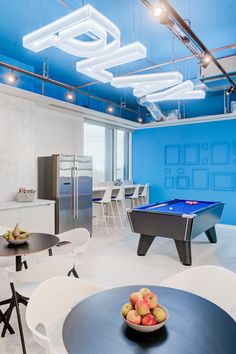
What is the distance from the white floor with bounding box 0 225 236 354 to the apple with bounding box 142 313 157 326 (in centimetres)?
147

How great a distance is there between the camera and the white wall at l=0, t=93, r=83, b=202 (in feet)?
17.9

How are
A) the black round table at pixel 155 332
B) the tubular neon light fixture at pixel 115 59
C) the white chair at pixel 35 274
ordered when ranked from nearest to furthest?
the black round table at pixel 155 332 < the white chair at pixel 35 274 < the tubular neon light fixture at pixel 115 59

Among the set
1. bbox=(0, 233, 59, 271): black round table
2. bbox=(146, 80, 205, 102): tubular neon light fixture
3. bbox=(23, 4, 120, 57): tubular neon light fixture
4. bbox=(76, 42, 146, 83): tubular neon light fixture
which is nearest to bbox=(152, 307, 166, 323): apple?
bbox=(0, 233, 59, 271): black round table

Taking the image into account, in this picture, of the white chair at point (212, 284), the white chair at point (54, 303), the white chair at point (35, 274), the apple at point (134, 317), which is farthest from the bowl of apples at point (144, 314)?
the white chair at point (35, 274)

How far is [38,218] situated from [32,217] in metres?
0.14

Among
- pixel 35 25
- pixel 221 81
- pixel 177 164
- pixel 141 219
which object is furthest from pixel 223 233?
pixel 35 25

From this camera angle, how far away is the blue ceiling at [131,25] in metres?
3.82

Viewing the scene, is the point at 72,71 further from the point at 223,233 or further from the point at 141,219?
the point at 223,233

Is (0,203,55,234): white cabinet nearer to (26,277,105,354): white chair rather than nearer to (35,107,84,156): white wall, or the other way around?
(35,107,84,156): white wall

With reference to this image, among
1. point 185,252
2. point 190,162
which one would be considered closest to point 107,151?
point 190,162

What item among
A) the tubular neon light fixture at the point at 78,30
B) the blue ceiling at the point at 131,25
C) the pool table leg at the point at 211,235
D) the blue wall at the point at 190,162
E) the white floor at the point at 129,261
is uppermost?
the blue ceiling at the point at 131,25

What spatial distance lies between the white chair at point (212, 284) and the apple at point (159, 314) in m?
0.78

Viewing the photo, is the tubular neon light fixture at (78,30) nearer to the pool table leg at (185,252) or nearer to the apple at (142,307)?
the apple at (142,307)

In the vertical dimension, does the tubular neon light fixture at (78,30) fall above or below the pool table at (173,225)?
above
